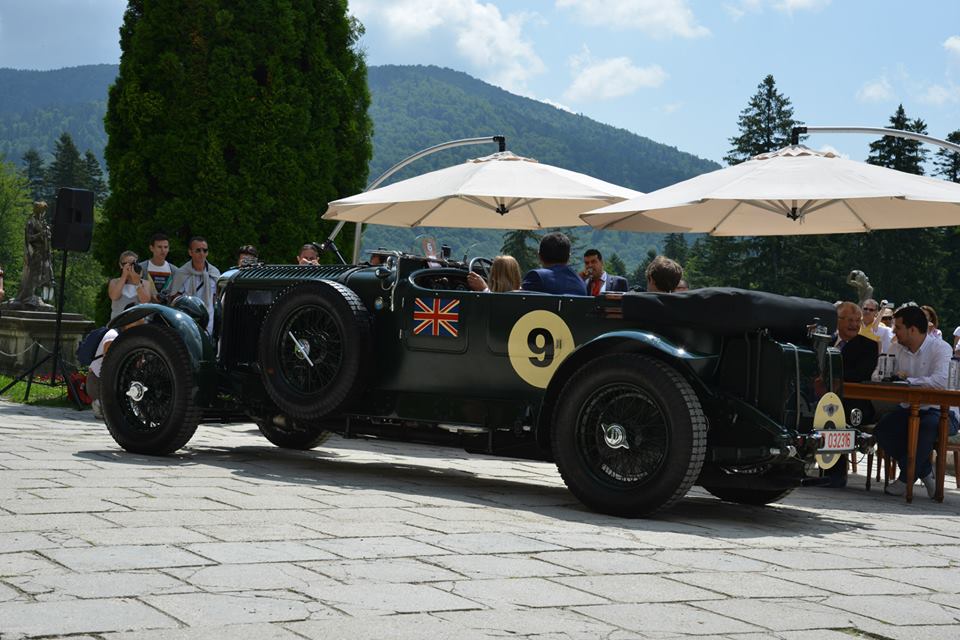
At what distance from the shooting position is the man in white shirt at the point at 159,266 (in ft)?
40.7

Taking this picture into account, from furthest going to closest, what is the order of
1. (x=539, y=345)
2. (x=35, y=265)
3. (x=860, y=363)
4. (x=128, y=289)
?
1. (x=35, y=265)
2. (x=128, y=289)
3. (x=860, y=363)
4. (x=539, y=345)

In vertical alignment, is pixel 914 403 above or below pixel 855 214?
below

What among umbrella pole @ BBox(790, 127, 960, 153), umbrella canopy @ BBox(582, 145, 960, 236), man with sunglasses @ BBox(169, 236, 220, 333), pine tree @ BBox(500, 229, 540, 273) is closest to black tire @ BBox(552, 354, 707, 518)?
umbrella canopy @ BBox(582, 145, 960, 236)

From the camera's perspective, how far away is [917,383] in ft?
31.0

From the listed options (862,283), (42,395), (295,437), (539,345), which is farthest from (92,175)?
(539,345)

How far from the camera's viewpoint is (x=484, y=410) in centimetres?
780

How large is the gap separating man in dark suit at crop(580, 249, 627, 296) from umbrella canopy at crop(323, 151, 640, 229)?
0.54 m

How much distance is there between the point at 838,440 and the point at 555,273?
2.04 meters

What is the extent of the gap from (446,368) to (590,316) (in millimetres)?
1086

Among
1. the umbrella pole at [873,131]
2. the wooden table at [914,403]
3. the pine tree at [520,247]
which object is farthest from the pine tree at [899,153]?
the wooden table at [914,403]

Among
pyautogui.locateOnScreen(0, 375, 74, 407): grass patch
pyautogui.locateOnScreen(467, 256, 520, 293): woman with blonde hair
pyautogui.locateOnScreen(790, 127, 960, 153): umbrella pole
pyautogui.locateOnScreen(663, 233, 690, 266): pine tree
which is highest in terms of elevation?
pyautogui.locateOnScreen(663, 233, 690, 266): pine tree

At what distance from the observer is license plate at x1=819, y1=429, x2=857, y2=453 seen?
7.01 m

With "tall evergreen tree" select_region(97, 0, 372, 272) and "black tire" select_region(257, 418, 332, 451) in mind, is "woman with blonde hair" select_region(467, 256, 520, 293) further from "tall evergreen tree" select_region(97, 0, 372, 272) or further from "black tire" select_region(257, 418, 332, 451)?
"tall evergreen tree" select_region(97, 0, 372, 272)

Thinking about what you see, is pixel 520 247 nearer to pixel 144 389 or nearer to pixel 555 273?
pixel 144 389
